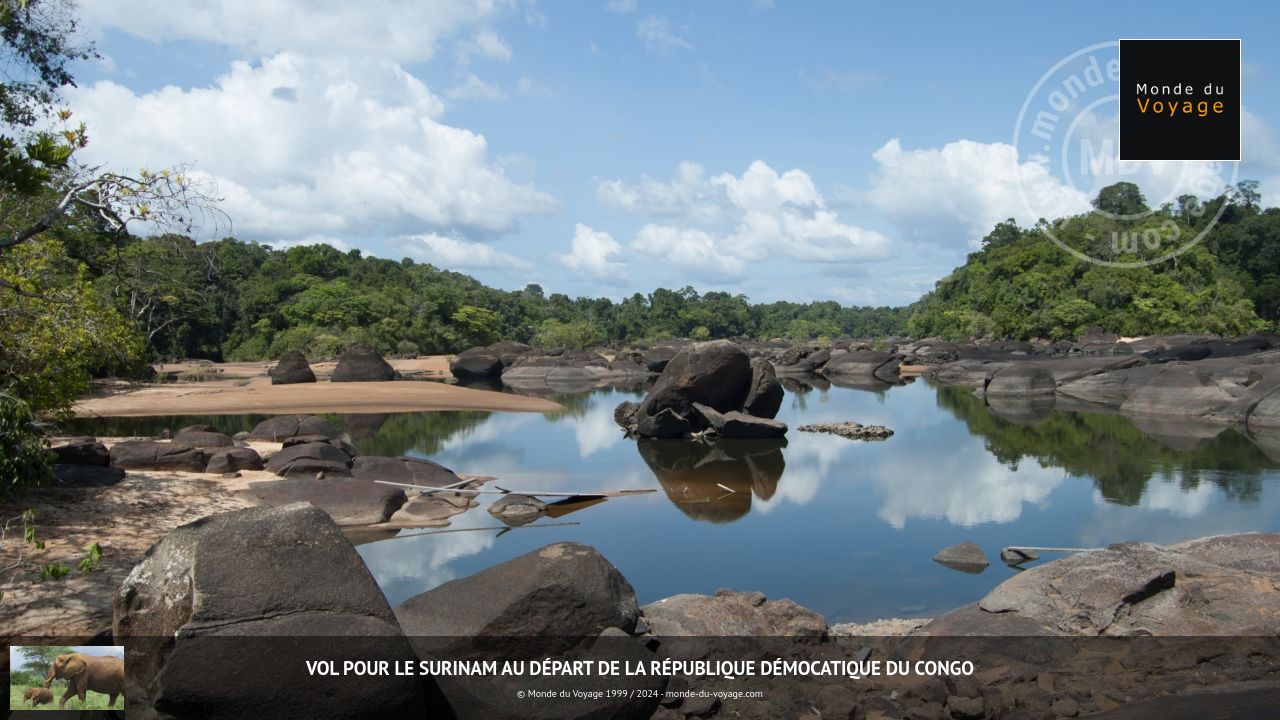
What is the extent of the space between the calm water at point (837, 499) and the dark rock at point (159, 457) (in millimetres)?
5504

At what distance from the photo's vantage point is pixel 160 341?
53000 mm

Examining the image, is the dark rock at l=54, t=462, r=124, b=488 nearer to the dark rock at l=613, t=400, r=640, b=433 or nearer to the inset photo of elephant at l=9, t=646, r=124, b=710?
the inset photo of elephant at l=9, t=646, r=124, b=710

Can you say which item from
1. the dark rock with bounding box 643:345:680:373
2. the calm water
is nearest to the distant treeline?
the dark rock with bounding box 643:345:680:373

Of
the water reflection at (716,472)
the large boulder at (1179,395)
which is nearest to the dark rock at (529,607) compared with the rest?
the water reflection at (716,472)

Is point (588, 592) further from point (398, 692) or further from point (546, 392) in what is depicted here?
point (546, 392)

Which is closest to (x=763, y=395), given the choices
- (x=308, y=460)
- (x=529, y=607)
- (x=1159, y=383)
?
(x=308, y=460)

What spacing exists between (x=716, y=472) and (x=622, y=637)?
43.8 feet

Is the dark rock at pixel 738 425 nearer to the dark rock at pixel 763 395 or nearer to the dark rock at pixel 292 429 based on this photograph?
the dark rock at pixel 763 395

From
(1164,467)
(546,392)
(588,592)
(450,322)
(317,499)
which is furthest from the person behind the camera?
(450,322)

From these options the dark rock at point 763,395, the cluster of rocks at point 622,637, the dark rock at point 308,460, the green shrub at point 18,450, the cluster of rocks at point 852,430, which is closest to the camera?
the cluster of rocks at point 622,637

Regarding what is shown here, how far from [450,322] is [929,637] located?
67.3 meters

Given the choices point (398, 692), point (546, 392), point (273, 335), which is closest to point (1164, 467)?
point (398, 692)

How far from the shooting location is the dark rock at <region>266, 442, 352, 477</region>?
16.5m

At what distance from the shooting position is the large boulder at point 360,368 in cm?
4209
